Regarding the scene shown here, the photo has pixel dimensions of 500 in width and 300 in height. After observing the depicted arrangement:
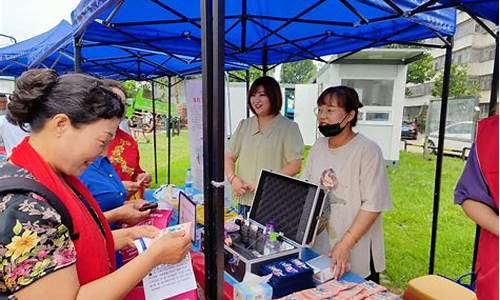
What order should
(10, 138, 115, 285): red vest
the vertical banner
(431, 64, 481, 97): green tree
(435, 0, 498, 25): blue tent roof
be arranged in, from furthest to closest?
(431, 64, 481, 97): green tree
the vertical banner
(435, 0, 498, 25): blue tent roof
(10, 138, 115, 285): red vest

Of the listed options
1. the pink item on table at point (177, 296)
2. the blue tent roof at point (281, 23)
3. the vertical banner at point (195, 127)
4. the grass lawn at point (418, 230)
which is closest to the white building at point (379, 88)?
the grass lawn at point (418, 230)

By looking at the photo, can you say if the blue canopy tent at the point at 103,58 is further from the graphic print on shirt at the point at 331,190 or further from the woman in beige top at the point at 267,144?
the graphic print on shirt at the point at 331,190

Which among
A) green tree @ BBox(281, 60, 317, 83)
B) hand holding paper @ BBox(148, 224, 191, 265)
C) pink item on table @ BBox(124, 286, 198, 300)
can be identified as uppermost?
green tree @ BBox(281, 60, 317, 83)

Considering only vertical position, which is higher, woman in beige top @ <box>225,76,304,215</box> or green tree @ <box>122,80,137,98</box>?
green tree @ <box>122,80,137,98</box>

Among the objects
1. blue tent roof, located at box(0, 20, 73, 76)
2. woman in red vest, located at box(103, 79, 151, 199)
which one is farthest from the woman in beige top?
blue tent roof, located at box(0, 20, 73, 76)

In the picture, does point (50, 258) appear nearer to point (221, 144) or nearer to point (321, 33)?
point (221, 144)

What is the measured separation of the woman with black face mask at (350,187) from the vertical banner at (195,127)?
4.10 ft

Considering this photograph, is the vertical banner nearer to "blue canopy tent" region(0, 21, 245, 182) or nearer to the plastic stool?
"blue canopy tent" region(0, 21, 245, 182)

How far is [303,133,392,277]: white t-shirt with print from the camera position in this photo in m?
1.56

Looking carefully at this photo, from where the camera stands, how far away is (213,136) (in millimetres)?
1009

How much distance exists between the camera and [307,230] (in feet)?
4.73

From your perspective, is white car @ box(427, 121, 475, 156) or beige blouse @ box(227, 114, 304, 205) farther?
white car @ box(427, 121, 475, 156)

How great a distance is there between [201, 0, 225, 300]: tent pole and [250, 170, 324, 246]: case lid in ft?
1.66

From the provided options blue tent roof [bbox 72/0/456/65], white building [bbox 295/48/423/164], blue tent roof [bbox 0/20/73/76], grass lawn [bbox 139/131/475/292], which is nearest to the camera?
blue tent roof [bbox 72/0/456/65]
